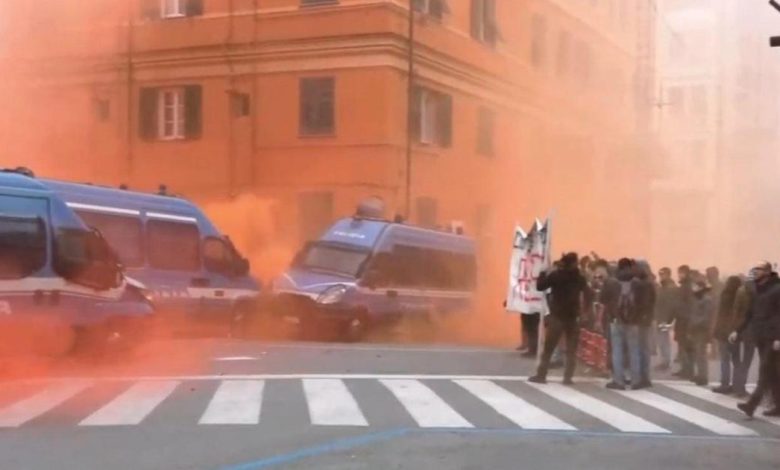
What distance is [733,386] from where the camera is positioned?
12.5m

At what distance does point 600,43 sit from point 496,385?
476 inches

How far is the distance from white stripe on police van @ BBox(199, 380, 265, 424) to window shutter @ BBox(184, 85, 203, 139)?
13.5 metres

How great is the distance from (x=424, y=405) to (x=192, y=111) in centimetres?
1559

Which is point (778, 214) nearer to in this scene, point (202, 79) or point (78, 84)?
point (202, 79)

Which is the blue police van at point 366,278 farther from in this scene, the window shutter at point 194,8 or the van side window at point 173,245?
the window shutter at point 194,8

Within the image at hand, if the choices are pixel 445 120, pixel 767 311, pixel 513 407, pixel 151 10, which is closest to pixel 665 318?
pixel 767 311

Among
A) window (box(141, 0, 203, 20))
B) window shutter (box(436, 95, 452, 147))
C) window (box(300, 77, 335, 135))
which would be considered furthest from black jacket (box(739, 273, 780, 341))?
window (box(141, 0, 203, 20))

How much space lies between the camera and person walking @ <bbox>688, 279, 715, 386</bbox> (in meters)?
13.8

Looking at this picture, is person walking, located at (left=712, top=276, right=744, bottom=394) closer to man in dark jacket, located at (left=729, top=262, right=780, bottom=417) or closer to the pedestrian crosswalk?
the pedestrian crosswalk

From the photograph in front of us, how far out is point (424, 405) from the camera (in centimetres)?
1083

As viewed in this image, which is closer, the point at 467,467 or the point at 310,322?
the point at 467,467

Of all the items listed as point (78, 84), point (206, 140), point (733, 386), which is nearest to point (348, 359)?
point (733, 386)

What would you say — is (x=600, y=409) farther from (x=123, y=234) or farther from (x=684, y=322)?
(x=123, y=234)

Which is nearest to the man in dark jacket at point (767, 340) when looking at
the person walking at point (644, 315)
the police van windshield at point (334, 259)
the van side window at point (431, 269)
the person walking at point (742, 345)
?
the person walking at point (742, 345)
